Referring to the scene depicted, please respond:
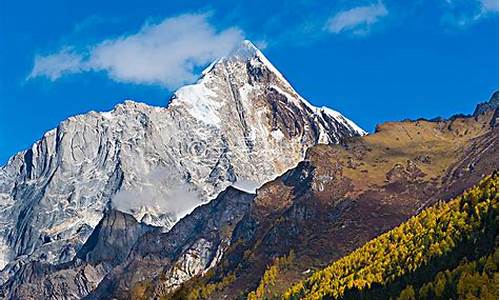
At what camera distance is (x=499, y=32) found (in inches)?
3009

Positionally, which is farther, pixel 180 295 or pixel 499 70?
pixel 180 295

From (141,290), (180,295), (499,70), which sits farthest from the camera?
(141,290)

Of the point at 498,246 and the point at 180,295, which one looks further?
the point at 180,295

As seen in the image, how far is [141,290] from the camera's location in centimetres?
17688

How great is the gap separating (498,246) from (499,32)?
619 inches

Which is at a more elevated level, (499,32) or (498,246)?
(499,32)

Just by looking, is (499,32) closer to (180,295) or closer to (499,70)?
(499,70)

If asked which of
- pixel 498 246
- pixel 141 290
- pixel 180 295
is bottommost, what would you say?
pixel 498 246

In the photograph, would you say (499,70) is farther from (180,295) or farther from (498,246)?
(180,295)

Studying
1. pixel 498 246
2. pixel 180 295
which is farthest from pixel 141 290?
pixel 498 246

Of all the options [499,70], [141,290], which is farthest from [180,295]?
[499,70]

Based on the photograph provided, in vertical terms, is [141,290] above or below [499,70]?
above

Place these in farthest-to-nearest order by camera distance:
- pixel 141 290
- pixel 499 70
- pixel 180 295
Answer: pixel 141 290
pixel 180 295
pixel 499 70

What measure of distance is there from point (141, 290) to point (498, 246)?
10512cm
